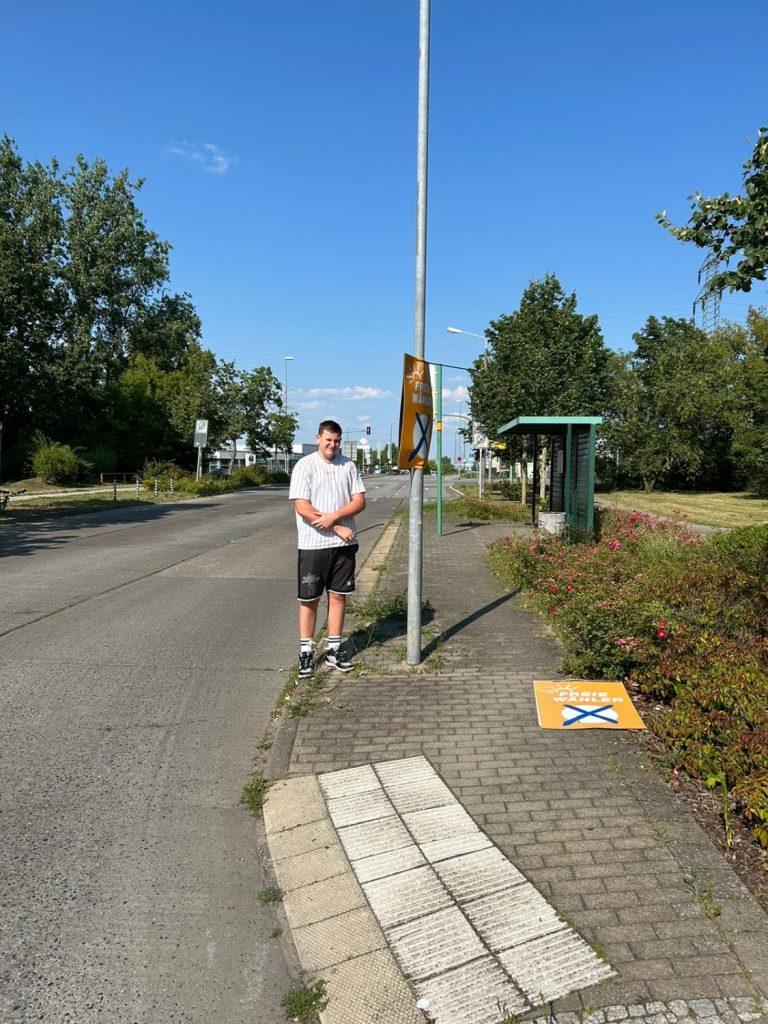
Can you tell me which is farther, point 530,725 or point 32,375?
point 32,375

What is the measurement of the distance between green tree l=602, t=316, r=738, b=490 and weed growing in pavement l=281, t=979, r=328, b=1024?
135 feet

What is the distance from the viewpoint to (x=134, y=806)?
11.7 feet

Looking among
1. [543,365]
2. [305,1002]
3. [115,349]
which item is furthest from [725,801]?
[115,349]

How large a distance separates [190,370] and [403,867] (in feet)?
152

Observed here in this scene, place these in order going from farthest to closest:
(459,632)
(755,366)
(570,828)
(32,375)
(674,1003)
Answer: (755,366), (32,375), (459,632), (570,828), (674,1003)

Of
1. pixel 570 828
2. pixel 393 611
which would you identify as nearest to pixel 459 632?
pixel 393 611

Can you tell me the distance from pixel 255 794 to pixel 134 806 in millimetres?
590

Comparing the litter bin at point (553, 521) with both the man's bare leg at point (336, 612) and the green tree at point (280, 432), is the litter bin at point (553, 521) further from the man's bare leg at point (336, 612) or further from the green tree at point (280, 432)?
the green tree at point (280, 432)

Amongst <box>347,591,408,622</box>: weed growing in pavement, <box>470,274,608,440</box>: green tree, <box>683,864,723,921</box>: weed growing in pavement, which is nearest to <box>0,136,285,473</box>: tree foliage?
<box>470,274,608,440</box>: green tree

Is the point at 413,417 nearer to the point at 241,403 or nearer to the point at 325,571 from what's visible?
the point at 325,571

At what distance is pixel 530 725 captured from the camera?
175 inches

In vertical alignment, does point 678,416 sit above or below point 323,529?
above

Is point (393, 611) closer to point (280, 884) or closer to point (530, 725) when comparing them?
point (530, 725)

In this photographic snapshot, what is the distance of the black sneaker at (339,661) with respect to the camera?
5.60m
